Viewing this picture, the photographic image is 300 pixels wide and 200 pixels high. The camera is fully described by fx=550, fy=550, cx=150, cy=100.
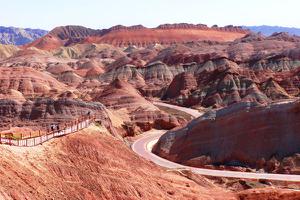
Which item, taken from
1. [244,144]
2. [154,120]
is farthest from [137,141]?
[244,144]

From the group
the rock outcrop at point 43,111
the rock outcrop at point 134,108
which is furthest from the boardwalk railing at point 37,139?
the rock outcrop at point 134,108

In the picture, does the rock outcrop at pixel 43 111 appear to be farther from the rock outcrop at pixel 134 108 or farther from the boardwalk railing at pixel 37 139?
the boardwalk railing at pixel 37 139

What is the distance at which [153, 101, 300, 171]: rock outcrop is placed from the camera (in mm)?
59656

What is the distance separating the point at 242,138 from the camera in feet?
204

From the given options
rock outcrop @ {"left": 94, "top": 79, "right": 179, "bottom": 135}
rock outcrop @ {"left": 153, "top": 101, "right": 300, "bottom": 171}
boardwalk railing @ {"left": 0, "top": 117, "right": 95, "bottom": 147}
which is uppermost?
boardwalk railing @ {"left": 0, "top": 117, "right": 95, "bottom": 147}

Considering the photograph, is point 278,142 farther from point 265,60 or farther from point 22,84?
point 265,60

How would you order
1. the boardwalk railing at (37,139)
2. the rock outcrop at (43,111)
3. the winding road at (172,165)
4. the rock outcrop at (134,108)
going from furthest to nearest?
the rock outcrop at (134,108) < the rock outcrop at (43,111) < the winding road at (172,165) < the boardwalk railing at (37,139)

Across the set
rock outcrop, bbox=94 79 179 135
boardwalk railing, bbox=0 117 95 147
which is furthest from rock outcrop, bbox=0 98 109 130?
boardwalk railing, bbox=0 117 95 147

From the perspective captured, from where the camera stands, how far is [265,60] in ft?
508

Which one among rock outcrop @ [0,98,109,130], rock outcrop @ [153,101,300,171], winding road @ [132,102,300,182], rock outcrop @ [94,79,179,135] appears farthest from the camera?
rock outcrop @ [94,79,179,135]

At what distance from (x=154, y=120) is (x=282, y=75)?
43.0 m

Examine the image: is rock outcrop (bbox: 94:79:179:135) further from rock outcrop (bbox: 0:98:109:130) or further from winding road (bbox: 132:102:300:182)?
rock outcrop (bbox: 0:98:109:130)

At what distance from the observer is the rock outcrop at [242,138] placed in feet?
196

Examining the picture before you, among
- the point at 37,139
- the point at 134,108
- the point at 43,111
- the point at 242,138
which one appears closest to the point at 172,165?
the point at 242,138
